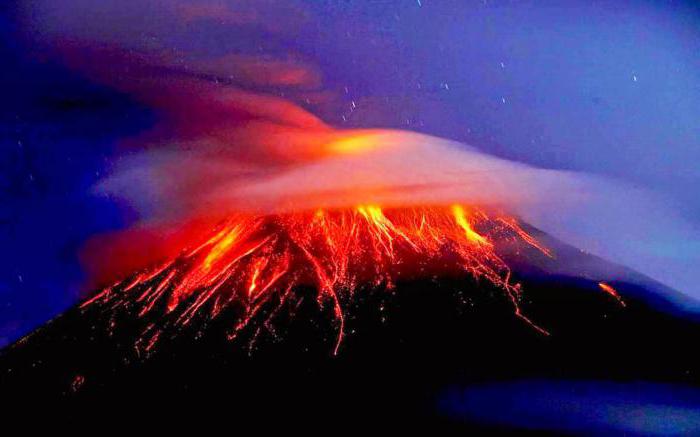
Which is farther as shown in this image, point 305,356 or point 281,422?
point 305,356

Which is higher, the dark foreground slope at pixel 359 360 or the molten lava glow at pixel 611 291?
the molten lava glow at pixel 611 291

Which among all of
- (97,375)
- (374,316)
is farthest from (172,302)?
(374,316)

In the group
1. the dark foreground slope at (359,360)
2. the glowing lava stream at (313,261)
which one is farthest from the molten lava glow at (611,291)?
the glowing lava stream at (313,261)

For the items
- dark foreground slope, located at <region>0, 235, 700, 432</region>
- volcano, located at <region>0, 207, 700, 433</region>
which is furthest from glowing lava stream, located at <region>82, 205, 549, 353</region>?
dark foreground slope, located at <region>0, 235, 700, 432</region>

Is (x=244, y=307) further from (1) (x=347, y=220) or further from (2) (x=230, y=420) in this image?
(1) (x=347, y=220)

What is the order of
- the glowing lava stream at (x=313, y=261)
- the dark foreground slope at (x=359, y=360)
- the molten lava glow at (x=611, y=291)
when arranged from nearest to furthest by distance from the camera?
1. the dark foreground slope at (x=359, y=360)
2. the glowing lava stream at (x=313, y=261)
3. the molten lava glow at (x=611, y=291)

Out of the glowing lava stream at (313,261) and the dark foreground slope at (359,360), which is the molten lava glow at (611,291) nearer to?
the dark foreground slope at (359,360)
